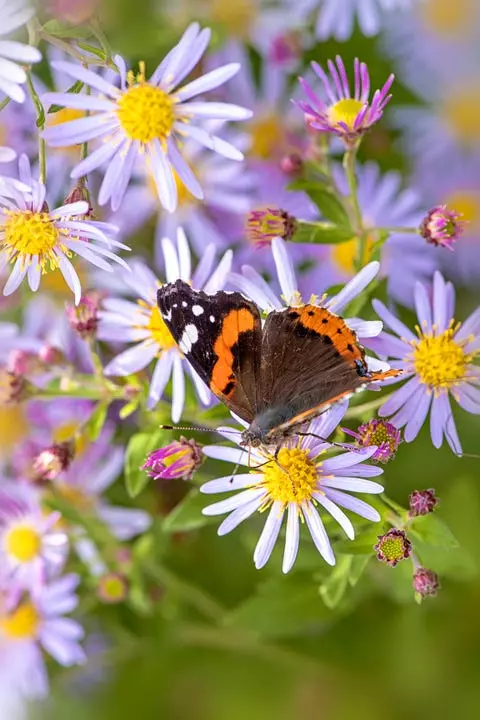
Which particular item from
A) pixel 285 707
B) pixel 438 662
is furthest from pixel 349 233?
pixel 285 707

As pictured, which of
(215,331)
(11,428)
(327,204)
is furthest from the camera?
(11,428)

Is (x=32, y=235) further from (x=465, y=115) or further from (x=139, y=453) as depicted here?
(x=465, y=115)

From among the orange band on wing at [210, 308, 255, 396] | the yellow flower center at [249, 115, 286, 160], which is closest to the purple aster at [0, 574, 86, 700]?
the orange band on wing at [210, 308, 255, 396]

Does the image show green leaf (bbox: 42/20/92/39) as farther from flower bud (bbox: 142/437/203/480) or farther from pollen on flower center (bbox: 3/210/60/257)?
flower bud (bbox: 142/437/203/480)

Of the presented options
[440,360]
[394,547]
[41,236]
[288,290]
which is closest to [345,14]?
[288,290]

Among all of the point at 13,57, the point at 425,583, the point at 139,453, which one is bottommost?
the point at 425,583

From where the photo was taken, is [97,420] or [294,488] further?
[97,420]

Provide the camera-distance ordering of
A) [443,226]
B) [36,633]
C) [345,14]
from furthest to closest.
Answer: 1. [345,14]
2. [36,633]
3. [443,226]
